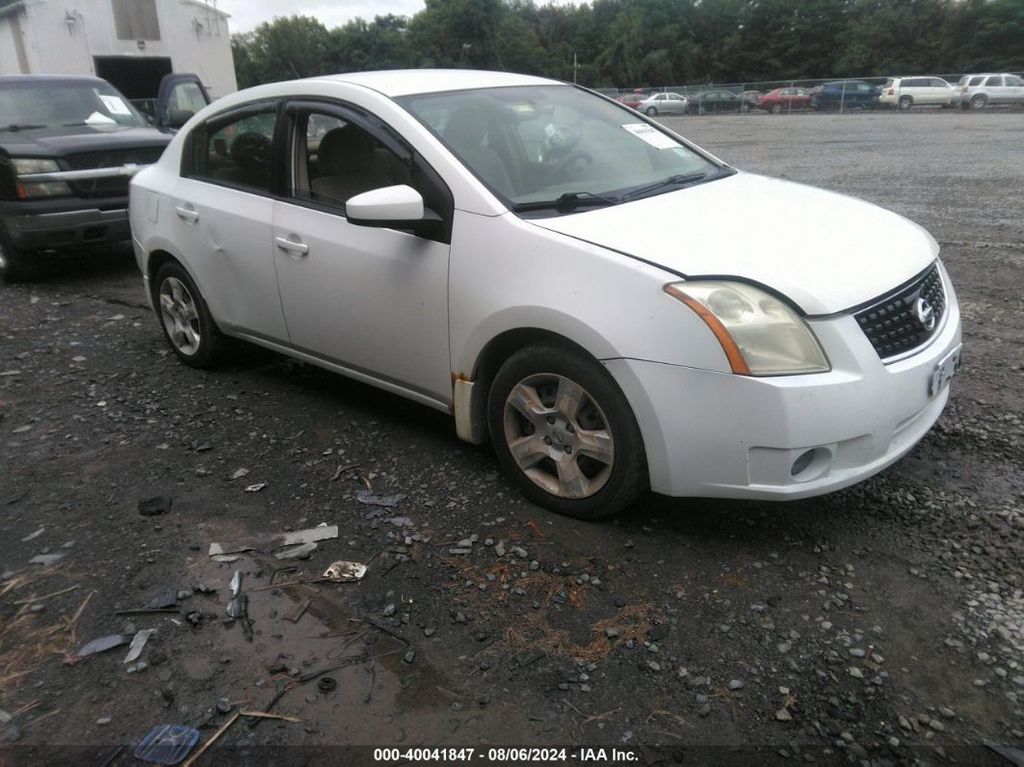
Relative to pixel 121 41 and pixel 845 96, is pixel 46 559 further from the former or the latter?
pixel 845 96

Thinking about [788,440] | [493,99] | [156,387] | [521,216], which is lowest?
[156,387]

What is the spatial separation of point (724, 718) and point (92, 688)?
1907 mm

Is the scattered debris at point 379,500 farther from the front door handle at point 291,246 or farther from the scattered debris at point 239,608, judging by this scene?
the front door handle at point 291,246

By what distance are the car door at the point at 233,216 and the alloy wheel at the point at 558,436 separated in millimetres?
1631

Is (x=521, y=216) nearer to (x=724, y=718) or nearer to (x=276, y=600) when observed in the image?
(x=276, y=600)

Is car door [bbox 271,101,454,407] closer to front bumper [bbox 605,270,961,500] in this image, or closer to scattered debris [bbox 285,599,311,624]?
front bumper [bbox 605,270,961,500]

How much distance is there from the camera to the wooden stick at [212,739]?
2248mm

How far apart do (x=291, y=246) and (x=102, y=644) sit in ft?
6.67

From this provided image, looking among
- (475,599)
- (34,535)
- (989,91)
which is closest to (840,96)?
(989,91)

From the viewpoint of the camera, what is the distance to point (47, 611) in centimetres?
291

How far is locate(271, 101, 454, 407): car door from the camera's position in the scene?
3523 mm

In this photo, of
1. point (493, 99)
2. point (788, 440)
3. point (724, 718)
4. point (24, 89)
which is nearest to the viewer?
point (724, 718)

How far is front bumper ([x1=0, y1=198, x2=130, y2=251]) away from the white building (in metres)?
22.7

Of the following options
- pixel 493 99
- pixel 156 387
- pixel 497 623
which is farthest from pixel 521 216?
pixel 156 387
